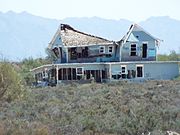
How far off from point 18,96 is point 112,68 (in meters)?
20.9

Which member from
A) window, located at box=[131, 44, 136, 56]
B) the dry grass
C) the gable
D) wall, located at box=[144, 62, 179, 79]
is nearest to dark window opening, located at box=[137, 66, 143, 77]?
wall, located at box=[144, 62, 179, 79]

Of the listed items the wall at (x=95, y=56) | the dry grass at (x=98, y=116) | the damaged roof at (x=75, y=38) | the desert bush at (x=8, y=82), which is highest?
the damaged roof at (x=75, y=38)

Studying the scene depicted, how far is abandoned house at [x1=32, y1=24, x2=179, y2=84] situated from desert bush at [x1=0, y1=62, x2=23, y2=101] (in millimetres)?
20154

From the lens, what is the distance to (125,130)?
693 inches

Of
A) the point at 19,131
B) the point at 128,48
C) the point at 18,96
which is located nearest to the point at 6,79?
the point at 18,96

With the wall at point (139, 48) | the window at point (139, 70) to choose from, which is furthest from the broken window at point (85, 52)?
the window at point (139, 70)

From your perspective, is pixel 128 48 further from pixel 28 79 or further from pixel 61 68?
pixel 28 79

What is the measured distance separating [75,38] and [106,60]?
3740 mm

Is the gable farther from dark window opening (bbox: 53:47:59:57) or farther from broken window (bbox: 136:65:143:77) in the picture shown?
dark window opening (bbox: 53:47:59:57)

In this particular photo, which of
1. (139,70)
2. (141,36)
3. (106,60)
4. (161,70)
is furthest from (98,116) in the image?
(141,36)

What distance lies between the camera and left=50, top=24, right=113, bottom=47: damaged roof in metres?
50.7

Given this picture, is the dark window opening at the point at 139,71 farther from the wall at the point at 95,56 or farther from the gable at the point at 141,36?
the gable at the point at 141,36

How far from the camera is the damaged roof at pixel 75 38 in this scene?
5069 cm

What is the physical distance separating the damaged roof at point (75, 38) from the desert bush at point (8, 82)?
71.4 feet
